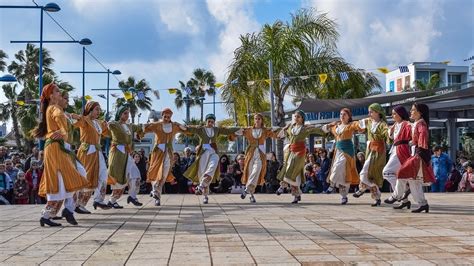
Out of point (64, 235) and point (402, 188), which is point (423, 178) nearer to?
point (402, 188)

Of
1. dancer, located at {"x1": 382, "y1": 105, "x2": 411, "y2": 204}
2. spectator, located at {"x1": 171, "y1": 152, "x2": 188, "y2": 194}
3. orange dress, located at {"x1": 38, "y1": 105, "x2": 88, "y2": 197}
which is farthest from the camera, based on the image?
spectator, located at {"x1": 171, "y1": 152, "x2": 188, "y2": 194}

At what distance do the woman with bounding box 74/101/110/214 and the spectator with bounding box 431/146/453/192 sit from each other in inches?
386

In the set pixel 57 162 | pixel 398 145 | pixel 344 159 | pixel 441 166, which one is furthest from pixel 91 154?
pixel 441 166

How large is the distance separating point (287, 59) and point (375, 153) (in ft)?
Answer: 36.0

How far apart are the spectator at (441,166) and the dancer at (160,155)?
26.3 feet

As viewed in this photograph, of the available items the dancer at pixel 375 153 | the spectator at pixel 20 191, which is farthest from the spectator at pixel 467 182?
the spectator at pixel 20 191

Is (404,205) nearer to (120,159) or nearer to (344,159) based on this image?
(344,159)

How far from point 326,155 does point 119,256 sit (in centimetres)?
1172

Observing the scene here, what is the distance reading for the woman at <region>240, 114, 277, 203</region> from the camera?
12.2 m

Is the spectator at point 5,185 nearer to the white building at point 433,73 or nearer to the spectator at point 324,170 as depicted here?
the spectator at point 324,170

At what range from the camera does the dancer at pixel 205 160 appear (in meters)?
12.0

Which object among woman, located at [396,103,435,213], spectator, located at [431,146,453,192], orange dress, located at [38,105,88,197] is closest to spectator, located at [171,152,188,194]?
spectator, located at [431,146,453,192]

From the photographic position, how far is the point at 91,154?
9609 mm

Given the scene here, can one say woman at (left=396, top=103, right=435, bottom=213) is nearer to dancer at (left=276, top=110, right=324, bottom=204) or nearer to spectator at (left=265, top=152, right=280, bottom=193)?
dancer at (left=276, top=110, right=324, bottom=204)
